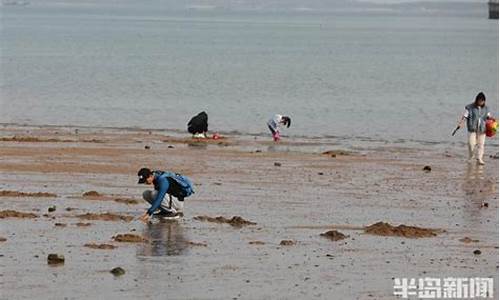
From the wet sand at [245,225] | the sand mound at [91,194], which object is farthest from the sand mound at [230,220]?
the sand mound at [91,194]

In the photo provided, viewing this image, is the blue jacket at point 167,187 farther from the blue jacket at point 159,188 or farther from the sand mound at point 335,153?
the sand mound at point 335,153

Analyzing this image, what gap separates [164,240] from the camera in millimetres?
17797

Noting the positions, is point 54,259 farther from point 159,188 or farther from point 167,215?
point 167,215

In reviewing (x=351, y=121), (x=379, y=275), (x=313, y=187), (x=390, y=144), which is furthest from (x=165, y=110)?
(x=379, y=275)

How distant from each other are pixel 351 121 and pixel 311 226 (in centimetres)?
2764

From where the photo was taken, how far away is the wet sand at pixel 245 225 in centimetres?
1529

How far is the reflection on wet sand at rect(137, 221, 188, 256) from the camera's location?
55.6 feet

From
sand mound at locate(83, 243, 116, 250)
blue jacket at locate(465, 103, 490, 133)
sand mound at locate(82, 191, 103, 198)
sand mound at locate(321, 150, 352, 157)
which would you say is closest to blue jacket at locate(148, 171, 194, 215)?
sand mound at locate(83, 243, 116, 250)

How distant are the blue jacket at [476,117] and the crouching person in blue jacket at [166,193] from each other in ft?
35.2

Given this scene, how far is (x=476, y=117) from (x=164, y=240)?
12.8 meters

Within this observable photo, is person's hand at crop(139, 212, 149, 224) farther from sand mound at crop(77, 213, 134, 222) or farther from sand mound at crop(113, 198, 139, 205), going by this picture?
sand mound at crop(113, 198, 139, 205)

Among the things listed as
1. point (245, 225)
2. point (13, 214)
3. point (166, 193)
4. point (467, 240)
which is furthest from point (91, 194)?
point (467, 240)

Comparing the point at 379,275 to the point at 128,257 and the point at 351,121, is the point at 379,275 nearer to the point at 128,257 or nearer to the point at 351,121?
the point at 128,257

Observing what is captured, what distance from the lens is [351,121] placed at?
46.8m
